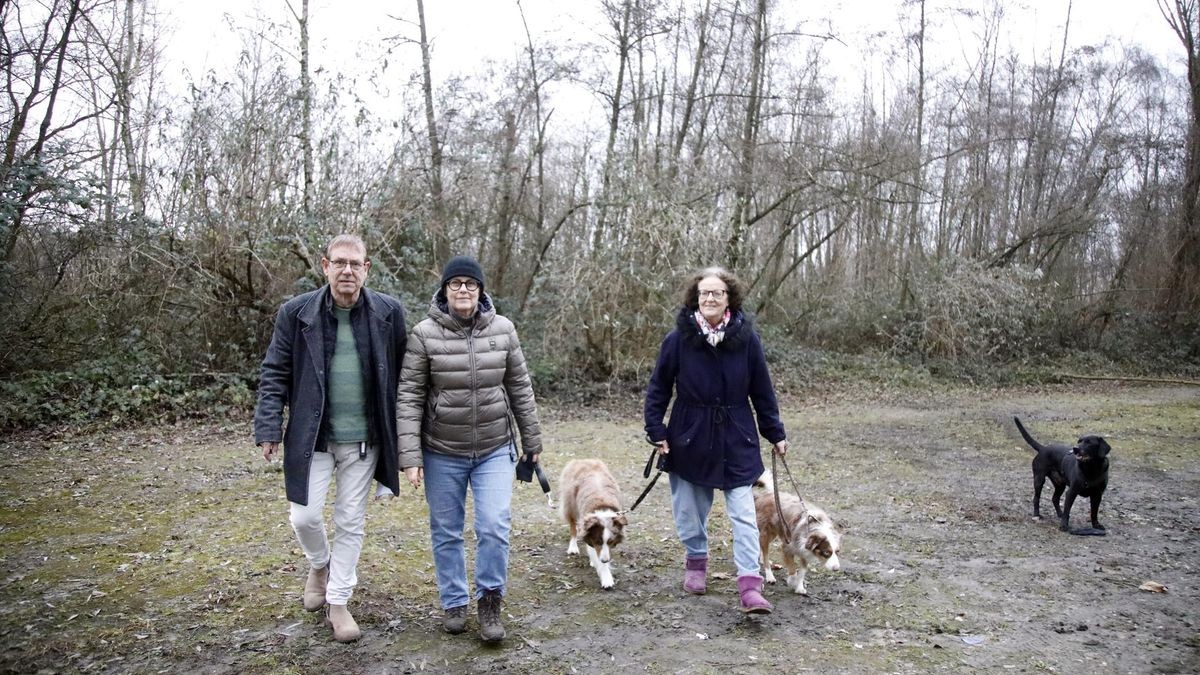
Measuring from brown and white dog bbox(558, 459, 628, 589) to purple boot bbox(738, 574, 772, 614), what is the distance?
868mm

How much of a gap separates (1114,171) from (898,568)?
20.4 metres

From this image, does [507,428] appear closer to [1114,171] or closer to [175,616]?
[175,616]

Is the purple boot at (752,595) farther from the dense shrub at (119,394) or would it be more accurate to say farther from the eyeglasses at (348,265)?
the dense shrub at (119,394)

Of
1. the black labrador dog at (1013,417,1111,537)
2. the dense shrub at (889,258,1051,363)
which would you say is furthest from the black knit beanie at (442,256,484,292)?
the dense shrub at (889,258,1051,363)

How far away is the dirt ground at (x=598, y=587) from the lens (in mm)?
3742

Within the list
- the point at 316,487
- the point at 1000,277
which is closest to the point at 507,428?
the point at 316,487

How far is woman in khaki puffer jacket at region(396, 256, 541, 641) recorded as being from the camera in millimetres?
3830

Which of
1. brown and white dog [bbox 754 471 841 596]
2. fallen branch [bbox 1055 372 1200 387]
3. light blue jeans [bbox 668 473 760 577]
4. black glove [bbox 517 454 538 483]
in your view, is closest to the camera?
black glove [bbox 517 454 538 483]

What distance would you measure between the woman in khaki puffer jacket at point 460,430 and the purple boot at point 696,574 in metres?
1.29

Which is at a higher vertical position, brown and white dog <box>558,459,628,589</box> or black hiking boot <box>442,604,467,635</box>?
brown and white dog <box>558,459,628,589</box>

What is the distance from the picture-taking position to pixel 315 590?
4141 mm

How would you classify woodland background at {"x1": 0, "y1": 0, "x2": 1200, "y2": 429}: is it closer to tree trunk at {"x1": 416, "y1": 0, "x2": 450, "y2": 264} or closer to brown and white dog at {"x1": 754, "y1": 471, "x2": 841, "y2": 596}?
tree trunk at {"x1": 416, "y1": 0, "x2": 450, "y2": 264}

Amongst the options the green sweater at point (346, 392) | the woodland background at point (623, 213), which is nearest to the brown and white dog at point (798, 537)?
the green sweater at point (346, 392)

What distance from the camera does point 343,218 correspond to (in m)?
11.8
